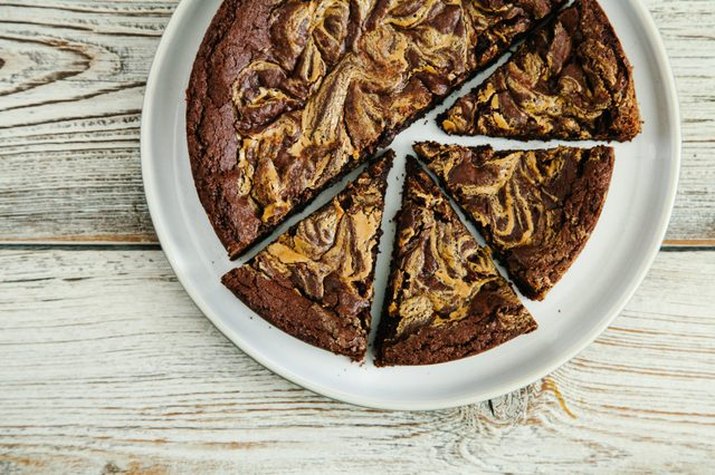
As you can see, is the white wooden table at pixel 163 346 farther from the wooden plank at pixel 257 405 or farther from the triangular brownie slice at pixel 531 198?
the triangular brownie slice at pixel 531 198

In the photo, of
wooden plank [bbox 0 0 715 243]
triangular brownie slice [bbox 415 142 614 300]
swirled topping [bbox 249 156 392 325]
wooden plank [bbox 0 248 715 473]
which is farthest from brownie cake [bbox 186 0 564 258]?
wooden plank [bbox 0 248 715 473]

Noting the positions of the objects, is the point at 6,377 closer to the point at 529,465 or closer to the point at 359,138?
the point at 359,138

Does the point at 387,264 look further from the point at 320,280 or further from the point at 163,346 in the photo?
the point at 163,346

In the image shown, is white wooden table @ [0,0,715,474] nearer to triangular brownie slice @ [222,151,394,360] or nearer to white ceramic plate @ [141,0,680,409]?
white ceramic plate @ [141,0,680,409]

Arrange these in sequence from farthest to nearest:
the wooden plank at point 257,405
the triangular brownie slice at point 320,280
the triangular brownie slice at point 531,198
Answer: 1. the wooden plank at point 257,405
2. the triangular brownie slice at point 531,198
3. the triangular brownie slice at point 320,280

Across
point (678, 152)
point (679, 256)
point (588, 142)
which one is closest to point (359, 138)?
point (588, 142)

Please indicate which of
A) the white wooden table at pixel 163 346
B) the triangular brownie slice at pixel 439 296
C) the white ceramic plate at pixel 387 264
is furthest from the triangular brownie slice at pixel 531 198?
the white wooden table at pixel 163 346

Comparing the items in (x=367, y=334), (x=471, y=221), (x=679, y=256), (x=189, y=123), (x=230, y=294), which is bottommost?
(x=230, y=294)
